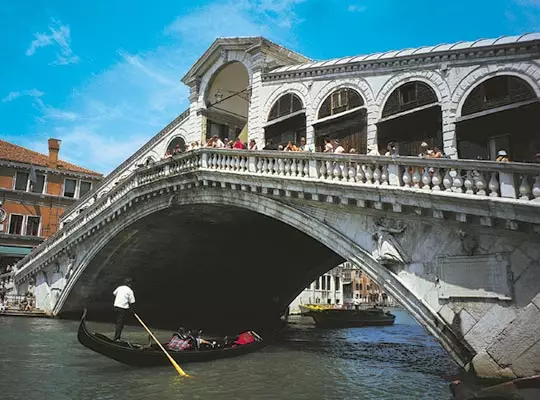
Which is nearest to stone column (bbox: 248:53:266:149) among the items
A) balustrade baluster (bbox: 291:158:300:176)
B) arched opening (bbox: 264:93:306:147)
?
arched opening (bbox: 264:93:306:147)

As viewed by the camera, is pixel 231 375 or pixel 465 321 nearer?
pixel 465 321

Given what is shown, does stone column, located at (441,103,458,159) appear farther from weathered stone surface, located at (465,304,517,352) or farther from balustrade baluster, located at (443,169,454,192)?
weathered stone surface, located at (465,304,517,352)

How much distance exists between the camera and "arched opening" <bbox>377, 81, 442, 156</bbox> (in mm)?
10000

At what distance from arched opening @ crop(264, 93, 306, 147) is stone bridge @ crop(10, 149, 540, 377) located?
2.32m

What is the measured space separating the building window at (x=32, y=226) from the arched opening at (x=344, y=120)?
19843 mm

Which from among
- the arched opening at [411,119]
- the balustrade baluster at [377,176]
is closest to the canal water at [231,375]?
the balustrade baluster at [377,176]

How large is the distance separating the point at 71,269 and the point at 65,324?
7.54 ft

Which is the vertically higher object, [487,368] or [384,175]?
[384,175]

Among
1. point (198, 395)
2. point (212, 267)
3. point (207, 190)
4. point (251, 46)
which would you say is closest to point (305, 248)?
point (212, 267)

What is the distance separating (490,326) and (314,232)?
3.81 m

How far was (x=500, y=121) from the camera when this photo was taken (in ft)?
29.3

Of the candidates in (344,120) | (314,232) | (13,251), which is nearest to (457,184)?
(314,232)

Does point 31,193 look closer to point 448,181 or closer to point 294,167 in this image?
point 294,167

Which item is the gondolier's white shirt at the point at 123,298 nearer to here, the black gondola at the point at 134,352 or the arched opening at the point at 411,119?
the black gondola at the point at 134,352
